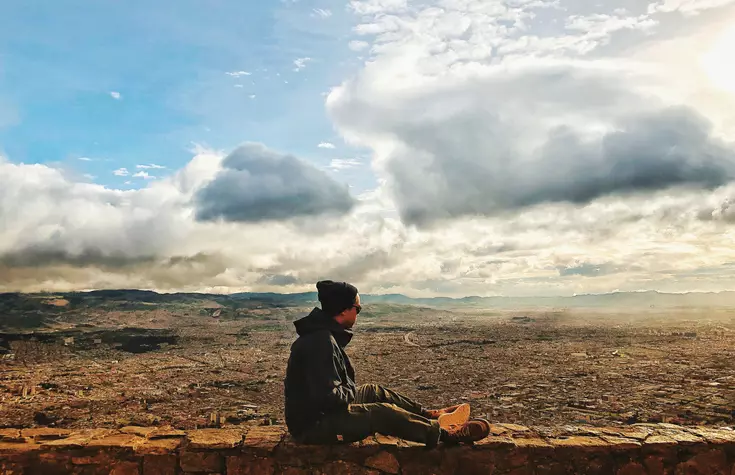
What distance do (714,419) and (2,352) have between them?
31.6 meters

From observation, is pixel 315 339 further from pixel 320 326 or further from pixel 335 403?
pixel 335 403

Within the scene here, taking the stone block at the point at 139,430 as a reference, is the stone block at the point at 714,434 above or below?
below

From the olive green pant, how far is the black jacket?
8 centimetres

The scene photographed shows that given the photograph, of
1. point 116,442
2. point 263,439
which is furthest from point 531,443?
point 116,442

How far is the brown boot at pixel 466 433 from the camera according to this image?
13.8 ft

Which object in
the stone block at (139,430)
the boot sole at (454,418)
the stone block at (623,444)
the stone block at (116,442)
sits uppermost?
the boot sole at (454,418)

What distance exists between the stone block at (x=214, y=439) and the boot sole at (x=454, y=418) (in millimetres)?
1755

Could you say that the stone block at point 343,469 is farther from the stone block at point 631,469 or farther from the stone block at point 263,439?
the stone block at point 631,469

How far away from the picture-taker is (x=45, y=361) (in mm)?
23766

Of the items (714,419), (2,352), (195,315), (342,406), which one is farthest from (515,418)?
(195,315)

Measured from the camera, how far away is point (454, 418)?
4.45 metres

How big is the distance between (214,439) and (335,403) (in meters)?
1.18

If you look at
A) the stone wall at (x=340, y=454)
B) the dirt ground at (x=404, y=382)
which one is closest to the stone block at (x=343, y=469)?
the stone wall at (x=340, y=454)

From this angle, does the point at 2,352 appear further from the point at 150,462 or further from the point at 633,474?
the point at 633,474
